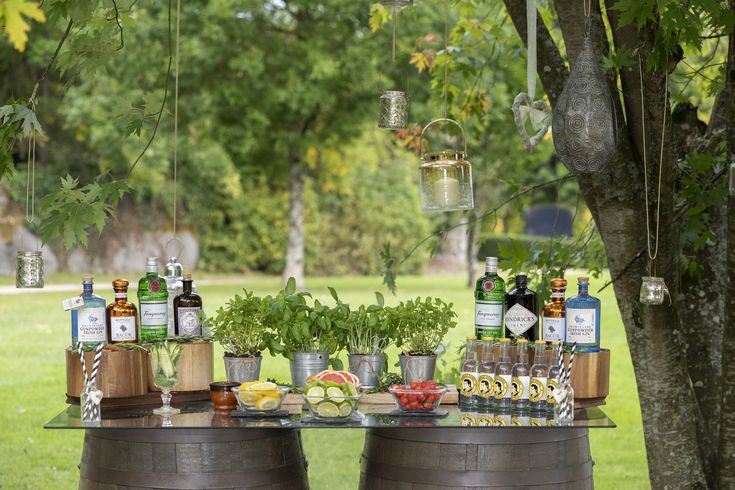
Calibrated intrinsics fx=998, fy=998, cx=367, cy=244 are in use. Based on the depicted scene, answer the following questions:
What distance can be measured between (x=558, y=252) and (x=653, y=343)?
1080 mm

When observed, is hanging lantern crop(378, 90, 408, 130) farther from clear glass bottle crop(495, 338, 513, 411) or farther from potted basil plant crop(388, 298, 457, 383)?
clear glass bottle crop(495, 338, 513, 411)

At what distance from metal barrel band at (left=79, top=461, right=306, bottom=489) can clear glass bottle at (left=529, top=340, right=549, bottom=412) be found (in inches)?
30.5

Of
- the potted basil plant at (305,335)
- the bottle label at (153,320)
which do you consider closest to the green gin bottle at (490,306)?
the potted basil plant at (305,335)

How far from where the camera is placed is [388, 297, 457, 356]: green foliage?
318 centimetres

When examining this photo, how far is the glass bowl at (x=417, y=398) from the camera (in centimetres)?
292

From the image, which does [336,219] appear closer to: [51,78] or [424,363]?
[51,78]

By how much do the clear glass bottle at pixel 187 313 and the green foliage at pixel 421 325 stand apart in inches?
24.9

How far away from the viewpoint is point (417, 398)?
293 cm

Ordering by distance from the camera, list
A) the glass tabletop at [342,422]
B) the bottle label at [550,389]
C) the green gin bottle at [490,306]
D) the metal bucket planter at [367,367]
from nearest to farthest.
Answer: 1. the glass tabletop at [342,422]
2. the bottle label at [550,389]
3. the green gin bottle at [490,306]
4. the metal bucket planter at [367,367]

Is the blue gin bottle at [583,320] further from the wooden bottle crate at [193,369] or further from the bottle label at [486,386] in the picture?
the wooden bottle crate at [193,369]

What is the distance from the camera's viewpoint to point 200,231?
19.7 metres

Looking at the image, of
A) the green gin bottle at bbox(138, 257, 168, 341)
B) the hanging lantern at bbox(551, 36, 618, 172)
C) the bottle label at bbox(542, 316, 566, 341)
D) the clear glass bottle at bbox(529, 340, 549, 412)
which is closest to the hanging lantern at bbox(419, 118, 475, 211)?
the hanging lantern at bbox(551, 36, 618, 172)

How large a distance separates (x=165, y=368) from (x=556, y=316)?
3.93ft

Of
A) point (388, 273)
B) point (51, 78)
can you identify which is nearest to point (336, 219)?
point (51, 78)
